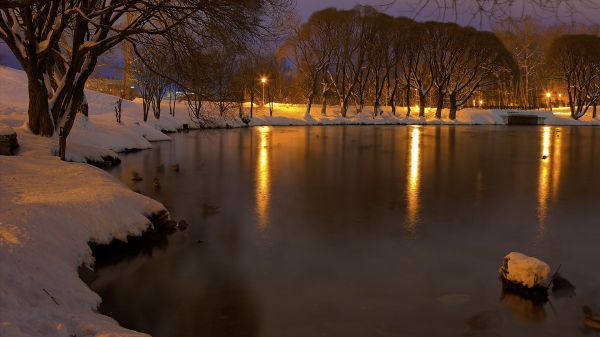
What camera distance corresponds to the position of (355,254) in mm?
10016

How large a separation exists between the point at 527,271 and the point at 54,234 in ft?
24.0

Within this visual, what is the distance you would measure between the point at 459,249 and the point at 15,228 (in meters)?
7.68

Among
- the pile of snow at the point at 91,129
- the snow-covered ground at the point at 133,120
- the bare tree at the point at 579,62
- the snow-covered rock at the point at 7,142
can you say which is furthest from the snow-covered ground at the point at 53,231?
the bare tree at the point at 579,62

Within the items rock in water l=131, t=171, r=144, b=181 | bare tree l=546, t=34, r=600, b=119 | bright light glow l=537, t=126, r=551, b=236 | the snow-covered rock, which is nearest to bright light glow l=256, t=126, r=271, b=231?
rock in water l=131, t=171, r=144, b=181

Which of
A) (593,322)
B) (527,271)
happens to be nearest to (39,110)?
(527,271)

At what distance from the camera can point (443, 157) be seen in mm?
27266

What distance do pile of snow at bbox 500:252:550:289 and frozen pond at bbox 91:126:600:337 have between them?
0.31 meters

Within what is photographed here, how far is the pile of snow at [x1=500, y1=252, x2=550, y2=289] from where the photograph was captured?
8.04 m

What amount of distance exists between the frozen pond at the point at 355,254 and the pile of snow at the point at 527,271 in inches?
12.2

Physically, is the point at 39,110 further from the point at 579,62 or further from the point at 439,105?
the point at 579,62

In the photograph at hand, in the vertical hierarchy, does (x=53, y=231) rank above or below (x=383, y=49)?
below

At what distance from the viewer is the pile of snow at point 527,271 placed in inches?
316

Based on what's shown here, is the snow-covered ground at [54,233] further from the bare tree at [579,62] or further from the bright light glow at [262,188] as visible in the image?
the bare tree at [579,62]

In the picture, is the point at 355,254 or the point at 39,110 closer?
the point at 355,254
